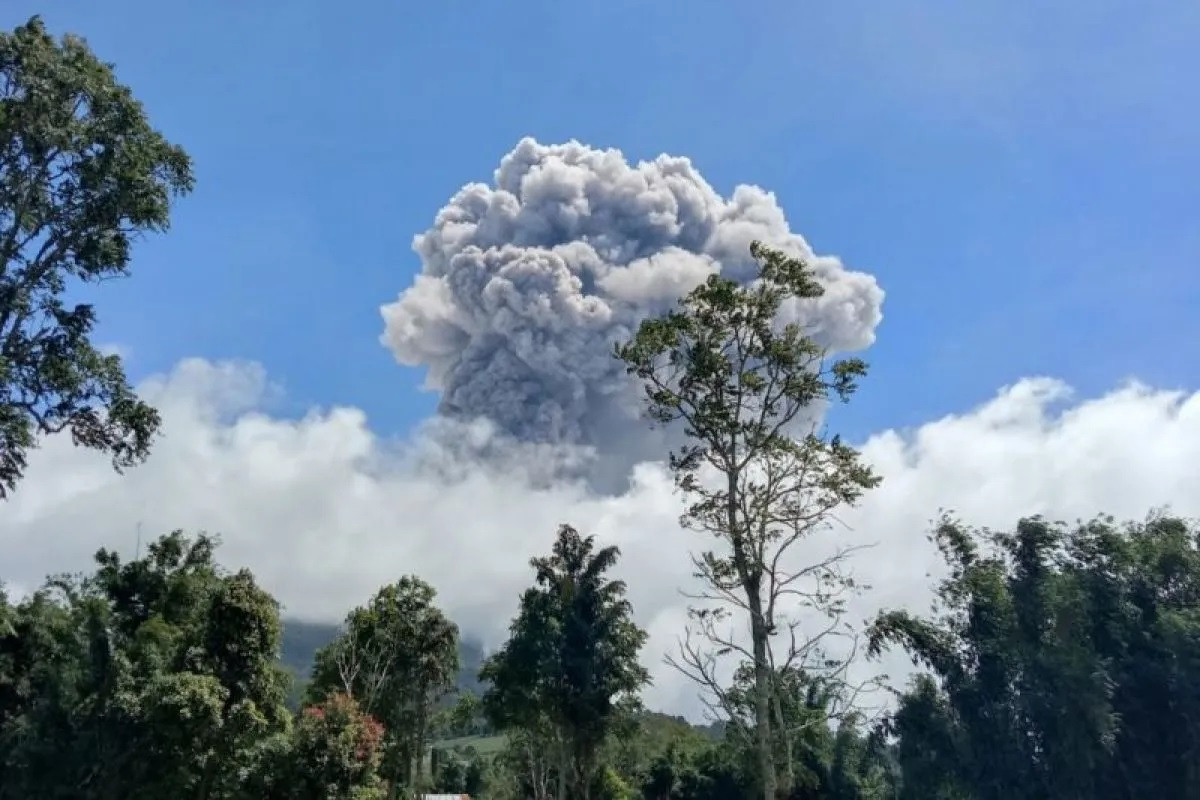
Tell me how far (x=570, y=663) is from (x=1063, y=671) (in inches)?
818

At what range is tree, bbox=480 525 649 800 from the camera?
126 feet

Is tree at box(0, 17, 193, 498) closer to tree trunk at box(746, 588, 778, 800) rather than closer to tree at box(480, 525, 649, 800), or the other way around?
tree trunk at box(746, 588, 778, 800)

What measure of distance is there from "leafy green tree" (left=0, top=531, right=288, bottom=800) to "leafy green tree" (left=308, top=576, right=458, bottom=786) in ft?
26.7

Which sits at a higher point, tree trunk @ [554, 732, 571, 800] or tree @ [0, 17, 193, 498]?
tree @ [0, 17, 193, 498]

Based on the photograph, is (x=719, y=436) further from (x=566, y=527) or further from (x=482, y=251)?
(x=482, y=251)

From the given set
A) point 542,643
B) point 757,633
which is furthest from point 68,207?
point 542,643

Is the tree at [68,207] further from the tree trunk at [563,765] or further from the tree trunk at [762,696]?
the tree trunk at [563,765]

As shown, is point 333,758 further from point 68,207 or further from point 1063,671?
point 1063,671

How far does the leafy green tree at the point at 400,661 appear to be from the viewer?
38.8 m

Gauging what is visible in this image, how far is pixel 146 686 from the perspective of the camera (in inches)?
1021

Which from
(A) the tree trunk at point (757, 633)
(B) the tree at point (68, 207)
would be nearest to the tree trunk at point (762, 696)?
(A) the tree trunk at point (757, 633)

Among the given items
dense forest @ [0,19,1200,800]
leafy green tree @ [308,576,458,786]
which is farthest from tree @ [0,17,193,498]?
leafy green tree @ [308,576,458,786]

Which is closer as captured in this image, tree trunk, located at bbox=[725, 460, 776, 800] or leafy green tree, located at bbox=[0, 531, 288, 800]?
tree trunk, located at bbox=[725, 460, 776, 800]

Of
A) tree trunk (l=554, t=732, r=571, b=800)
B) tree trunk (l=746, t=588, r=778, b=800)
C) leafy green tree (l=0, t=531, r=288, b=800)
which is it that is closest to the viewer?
tree trunk (l=746, t=588, r=778, b=800)
